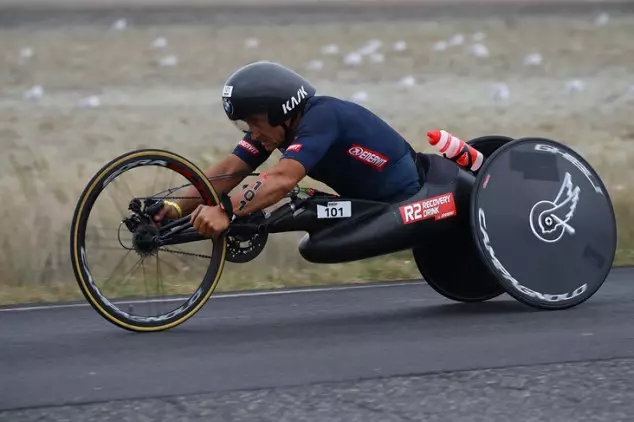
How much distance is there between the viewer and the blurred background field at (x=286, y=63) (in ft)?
35.7

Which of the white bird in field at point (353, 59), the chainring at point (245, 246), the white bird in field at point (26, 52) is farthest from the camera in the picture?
the white bird in field at point (26, 52)

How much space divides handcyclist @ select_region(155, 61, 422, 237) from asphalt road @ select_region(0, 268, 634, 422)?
0.71 m

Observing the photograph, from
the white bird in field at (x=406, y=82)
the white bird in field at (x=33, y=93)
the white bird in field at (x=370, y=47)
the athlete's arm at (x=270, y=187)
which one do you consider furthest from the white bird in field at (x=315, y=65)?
the athlete's arm at (x=270, y=187)

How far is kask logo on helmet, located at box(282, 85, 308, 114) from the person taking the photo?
23.6ft

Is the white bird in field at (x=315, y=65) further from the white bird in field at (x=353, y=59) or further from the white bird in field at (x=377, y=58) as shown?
the white bird in field at (x=377, y=58)

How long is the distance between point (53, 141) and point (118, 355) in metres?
12.2

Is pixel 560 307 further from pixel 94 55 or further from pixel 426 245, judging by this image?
pixel 94 55

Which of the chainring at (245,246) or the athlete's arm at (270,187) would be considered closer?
the athlete's arm at (270,187)

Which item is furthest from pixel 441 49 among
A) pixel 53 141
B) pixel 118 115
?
pixel 53 141

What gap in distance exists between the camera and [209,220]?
6.98m

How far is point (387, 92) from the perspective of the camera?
928 inches

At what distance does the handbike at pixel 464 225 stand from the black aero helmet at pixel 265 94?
0.42 m

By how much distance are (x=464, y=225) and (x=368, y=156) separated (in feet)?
2.66

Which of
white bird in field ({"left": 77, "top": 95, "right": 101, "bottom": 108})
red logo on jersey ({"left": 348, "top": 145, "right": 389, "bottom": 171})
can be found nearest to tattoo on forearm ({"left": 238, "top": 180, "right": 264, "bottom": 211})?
red logo on jersey ({"left": 348, "top": 145, "right": 389, "bottom": 171})
